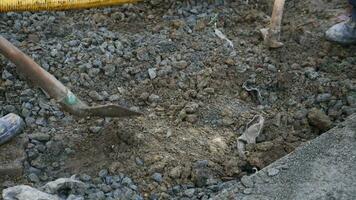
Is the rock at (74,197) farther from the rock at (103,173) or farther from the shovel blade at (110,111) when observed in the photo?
the shovel blade at (110,111)

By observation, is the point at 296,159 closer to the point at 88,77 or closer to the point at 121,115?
the point at 121,115

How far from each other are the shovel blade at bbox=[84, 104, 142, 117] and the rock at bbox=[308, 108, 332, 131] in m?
1.14

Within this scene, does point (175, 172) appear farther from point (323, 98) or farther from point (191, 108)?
point (323, 98)

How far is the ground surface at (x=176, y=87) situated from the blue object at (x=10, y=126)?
0.10 meters

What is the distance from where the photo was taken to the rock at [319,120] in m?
3.67

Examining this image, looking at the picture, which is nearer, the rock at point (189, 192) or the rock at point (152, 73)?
the rock at point (189, 192)

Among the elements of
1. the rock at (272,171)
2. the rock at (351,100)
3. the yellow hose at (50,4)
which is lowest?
the rock at (272,171)

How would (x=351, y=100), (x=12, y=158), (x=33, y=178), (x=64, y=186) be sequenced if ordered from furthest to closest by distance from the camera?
(x=351, y=100) → (x=12, y=158) → (x=33, y=178) → (x=64, y=186)

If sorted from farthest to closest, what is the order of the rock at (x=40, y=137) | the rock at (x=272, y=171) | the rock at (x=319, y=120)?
the rock at (x=319, y=120) → the rock at (x=40, y=137) → the rock at (x=272, y=171)

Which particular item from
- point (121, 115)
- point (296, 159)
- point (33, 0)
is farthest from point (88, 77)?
point (296, 159)

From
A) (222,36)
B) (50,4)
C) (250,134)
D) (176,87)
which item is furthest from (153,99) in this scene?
(50,4)

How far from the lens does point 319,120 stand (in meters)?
3.69

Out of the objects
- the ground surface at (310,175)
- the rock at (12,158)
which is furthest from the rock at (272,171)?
the rock at (12,158)

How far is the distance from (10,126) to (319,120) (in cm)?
194
